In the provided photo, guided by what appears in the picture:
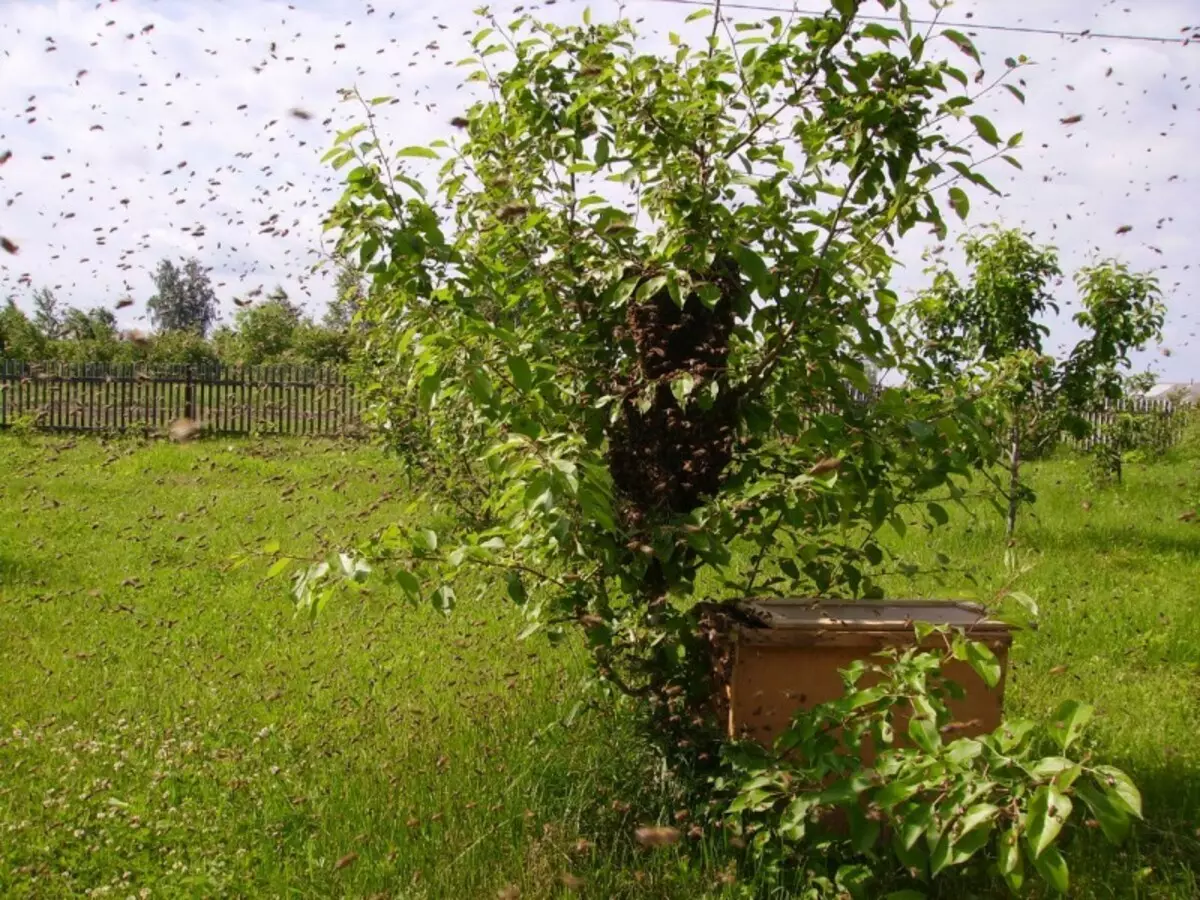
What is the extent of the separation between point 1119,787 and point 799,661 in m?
1.41

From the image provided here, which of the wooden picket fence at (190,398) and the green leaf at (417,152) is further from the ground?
the green leaf at (417,152)

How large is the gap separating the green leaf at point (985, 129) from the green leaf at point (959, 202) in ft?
0.55

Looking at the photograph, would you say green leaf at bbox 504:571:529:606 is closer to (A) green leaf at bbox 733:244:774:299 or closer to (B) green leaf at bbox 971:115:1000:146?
(A) green leaf at bbox 733:244:774:299

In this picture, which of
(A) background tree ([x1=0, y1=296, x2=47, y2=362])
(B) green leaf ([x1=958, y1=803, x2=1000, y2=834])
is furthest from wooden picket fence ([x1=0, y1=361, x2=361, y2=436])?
(B) green leaf ([x1=958, y1=803, x2=1000, y2=834])

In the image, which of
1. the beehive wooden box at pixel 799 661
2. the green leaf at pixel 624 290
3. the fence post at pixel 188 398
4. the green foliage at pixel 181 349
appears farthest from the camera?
the green foliage at pixel 181 349

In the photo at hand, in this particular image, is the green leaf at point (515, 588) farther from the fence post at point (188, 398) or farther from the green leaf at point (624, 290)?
the fence post at point (188, 398)

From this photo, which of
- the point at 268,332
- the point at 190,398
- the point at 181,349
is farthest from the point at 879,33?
the point at 268,332

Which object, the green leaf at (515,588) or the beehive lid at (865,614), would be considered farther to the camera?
the beehive lid at (865,614)

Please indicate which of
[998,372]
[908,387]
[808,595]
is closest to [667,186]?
[908,387]

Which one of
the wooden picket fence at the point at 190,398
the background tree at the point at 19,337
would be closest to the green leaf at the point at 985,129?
the wooden picket fence at the point at 190,398

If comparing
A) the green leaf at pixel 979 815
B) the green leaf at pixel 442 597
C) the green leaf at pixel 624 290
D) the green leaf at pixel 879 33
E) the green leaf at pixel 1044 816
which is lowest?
the green leaf at pixel 979 815

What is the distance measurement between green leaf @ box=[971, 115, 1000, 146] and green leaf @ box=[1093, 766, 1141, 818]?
6.17 feet

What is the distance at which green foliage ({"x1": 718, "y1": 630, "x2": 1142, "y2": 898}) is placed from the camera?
2.18m

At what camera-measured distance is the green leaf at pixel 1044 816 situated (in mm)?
2104
